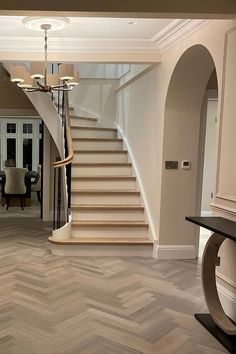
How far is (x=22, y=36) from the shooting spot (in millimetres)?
4207

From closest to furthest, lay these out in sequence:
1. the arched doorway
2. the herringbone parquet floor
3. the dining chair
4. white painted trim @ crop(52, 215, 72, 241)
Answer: the herringbone parquet floor < the arched doorway < white painted trim @ crop(52, 215, 72, 241) < the dining chair

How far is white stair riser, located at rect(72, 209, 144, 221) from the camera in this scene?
16.8 ft

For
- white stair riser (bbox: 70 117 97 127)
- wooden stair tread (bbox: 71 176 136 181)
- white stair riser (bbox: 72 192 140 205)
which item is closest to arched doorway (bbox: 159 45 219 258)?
white stair riser (bbox: 72 192 140 205)

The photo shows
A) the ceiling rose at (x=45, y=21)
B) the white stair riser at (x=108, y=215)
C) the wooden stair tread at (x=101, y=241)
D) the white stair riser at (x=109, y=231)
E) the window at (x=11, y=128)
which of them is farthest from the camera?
the window at (x=11, y=128)

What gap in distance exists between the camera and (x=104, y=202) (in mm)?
5430

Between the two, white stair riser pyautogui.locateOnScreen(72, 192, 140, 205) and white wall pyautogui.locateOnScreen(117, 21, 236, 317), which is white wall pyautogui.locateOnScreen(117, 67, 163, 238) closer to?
white wall pyautogui.locateOnScreen(117, 21, 236, 317)

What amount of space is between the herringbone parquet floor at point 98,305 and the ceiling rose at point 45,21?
259 centimetres

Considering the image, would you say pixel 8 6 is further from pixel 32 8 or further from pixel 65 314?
pixel 65 314

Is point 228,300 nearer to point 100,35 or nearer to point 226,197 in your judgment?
point 226,197

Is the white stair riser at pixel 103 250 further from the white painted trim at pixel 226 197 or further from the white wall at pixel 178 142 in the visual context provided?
the white painted trim at pixel 226 197

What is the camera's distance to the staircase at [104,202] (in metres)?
4.70

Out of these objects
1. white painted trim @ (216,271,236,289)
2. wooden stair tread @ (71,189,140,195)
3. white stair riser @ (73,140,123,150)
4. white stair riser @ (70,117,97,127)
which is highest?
white stair riser @ (70,117,97,127)

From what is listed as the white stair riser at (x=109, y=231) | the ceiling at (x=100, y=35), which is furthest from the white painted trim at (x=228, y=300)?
the ceiling at (x=100, y=35)

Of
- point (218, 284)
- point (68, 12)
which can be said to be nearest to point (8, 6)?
point (68, 12)
